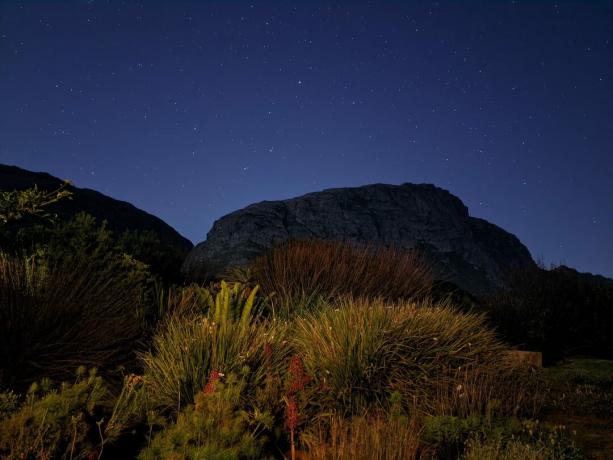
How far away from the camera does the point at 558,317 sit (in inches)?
563

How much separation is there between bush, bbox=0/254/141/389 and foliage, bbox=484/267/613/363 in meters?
9.12

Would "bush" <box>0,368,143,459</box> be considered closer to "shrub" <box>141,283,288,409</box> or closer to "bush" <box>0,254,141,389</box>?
"bush" <box>0,254,141,389</box>

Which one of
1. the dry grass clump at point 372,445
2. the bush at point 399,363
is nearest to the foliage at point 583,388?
the bush at point 399,363

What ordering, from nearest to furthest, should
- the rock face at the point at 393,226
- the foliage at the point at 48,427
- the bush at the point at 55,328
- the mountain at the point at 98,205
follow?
the foliage at the point at 48,427 → the bush at the point at 55,328 → the mountain at the point at 98,205 → the rock face at the point at 393,226

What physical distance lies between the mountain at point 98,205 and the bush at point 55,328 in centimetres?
5721

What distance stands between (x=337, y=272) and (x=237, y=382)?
5.87 meters

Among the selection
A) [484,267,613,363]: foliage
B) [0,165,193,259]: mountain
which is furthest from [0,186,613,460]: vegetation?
[0,165,193,259]: mountain

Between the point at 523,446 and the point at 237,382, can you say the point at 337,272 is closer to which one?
the point at 237,382

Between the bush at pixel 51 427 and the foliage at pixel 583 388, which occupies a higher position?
the foliage at pixel 583 388

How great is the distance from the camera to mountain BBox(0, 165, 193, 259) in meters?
67.8

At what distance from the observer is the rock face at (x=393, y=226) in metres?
86.9

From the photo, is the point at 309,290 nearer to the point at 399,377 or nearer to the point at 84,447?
the point at 399,377

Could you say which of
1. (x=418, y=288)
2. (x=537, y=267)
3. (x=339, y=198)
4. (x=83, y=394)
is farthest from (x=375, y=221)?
(x=83, y=394)

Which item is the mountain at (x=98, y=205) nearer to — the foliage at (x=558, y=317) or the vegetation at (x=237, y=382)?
the foliage at (x=558, y=317)
